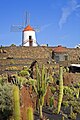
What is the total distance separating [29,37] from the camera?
4525 centimetres

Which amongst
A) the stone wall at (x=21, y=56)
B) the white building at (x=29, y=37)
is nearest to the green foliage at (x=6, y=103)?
the stone wall at (x=21, y=56)

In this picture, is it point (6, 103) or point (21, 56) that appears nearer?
point (6, 103)

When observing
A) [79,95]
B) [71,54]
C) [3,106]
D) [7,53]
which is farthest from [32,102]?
[71,54]

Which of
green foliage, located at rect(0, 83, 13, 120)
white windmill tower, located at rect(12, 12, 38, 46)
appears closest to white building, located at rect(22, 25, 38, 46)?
white windmill tower, located at rect(12, 12, 38, 46)

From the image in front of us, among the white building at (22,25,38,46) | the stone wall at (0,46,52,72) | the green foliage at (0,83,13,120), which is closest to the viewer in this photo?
the green foliage at (0,83,13,120)

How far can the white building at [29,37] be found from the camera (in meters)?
45.3

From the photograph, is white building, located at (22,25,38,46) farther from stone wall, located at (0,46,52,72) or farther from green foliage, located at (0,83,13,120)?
green foliage, located at (0,83,13,120)

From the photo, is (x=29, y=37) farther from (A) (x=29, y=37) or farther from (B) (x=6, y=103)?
(B) (x=6, y=103)

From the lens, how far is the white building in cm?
4531

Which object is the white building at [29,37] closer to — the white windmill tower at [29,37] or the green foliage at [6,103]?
the white windmill tower at [29,37]

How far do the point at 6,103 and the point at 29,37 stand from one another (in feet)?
98.7

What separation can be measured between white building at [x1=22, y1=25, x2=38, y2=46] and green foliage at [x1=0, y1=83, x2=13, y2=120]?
29.0 meters

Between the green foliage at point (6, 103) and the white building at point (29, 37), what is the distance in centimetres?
2896

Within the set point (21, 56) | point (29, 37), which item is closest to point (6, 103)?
point (21, 56)
